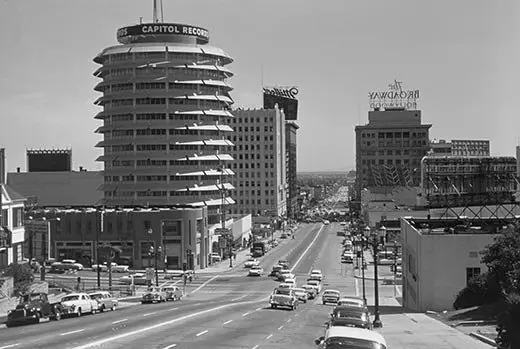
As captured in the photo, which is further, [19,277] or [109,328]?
[19,277]

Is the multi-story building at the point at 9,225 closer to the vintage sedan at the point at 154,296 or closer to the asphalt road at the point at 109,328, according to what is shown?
the vintage sedan at the point at 154,296

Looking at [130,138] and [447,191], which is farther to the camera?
[130,138]

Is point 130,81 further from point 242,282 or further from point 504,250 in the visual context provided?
point 504,250

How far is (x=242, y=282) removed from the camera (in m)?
114

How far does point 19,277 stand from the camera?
63.8 meters

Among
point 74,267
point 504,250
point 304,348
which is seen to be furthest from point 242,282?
point 304,348

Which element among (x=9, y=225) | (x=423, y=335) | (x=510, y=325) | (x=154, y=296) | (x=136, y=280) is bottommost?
(x=136, y=280)

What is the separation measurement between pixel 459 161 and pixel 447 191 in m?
4.25

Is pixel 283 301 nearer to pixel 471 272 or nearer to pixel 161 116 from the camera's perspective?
pixel 471 272

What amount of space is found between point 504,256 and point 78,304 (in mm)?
25679

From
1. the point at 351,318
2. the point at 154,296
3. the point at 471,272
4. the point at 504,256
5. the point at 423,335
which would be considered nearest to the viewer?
the point at 351,318

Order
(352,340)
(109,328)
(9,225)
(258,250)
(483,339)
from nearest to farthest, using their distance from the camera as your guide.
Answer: (352,340) < (483,339) < (109,328) < (9,225) < (258,250)

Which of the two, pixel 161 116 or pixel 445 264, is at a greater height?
pixel 161 116

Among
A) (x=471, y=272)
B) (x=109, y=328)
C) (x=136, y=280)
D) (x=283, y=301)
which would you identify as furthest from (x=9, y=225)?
(x=471, y=272)
